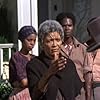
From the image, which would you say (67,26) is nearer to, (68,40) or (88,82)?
(68,40)

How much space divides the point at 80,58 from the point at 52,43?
1.38m

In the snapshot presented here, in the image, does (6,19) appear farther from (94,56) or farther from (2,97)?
(94,56)

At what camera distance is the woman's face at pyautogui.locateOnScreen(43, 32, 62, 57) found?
3.30 m

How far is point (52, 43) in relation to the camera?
3363 mm

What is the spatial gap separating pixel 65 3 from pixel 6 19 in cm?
155

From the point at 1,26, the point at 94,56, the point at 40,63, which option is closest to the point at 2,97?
the point at 1,26

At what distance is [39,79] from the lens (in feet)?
10.9

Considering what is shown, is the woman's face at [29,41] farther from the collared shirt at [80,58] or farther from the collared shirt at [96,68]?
the collared shirt at [96,68]

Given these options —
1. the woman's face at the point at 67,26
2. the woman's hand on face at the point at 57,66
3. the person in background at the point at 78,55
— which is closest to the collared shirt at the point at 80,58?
the person in background at the point at 78,55

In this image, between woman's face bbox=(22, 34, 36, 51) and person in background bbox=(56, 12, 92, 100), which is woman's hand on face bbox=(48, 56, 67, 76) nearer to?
person in background bbox=(56, 12, 92, 100)

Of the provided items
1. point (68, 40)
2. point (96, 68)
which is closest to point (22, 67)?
point (68, 40)

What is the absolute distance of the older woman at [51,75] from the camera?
326cm

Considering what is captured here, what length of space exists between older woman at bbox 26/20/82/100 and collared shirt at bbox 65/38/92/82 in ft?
2.99

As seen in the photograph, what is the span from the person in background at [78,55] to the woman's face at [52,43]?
580 millimetres
